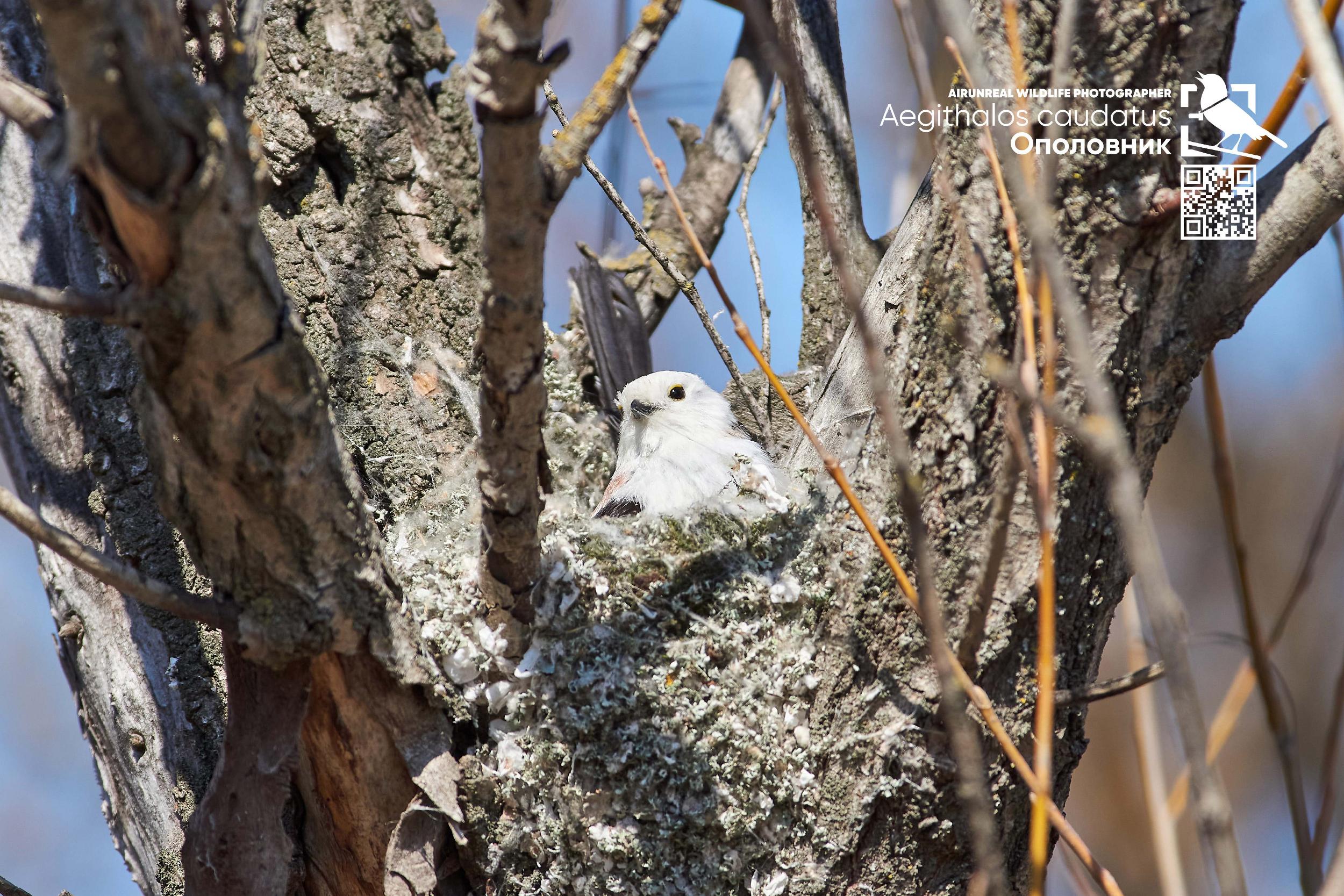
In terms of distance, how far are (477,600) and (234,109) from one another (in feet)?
3.32

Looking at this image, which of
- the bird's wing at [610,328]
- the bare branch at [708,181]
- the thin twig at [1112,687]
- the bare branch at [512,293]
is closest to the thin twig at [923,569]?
the bare branch at [512,293]

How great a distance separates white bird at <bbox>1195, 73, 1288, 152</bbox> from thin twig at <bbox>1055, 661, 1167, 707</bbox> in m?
0.85

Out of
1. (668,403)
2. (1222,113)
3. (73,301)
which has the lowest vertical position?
(73,301)

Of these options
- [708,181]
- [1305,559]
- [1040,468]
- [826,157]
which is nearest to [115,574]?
[1040,468]

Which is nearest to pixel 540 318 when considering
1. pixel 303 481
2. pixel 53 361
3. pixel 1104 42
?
pixel 303 481

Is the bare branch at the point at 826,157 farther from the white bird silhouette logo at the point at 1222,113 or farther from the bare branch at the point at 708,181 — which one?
the white bird silhouette logo at the point at 1222,113

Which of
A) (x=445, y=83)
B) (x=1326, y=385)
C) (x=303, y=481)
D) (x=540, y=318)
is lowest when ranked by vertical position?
(x=303, y=481)

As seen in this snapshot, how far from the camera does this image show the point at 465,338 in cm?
224

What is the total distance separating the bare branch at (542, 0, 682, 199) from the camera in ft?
4.02

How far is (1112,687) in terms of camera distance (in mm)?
1576

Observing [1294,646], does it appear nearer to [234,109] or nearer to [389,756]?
[389,756]

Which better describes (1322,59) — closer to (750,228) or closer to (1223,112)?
(1223,112)

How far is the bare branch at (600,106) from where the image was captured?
123 centimetres

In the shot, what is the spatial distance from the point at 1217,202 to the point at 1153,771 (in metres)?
0.90
